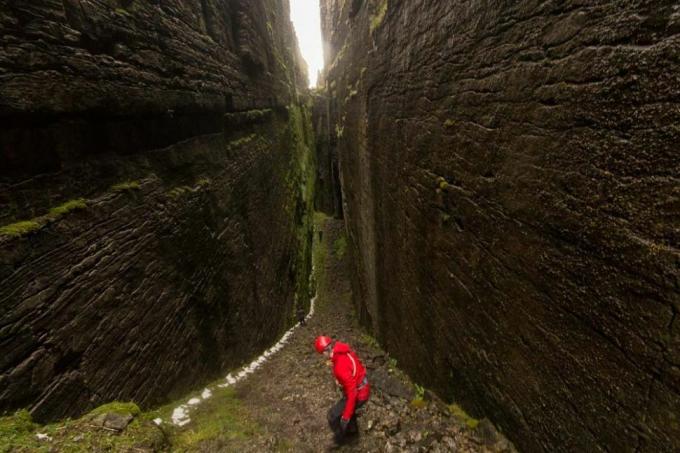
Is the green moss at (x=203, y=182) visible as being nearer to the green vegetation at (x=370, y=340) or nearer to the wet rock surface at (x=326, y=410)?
the wet rock surface at (x=326, y=410)

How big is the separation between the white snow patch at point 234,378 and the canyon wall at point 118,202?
0.91 feet

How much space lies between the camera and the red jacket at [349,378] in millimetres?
5297

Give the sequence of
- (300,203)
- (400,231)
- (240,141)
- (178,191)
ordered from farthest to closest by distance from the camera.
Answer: (300,203) → (240,141) → (400,231) → (178,191)

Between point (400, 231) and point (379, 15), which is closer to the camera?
point (400, 231)

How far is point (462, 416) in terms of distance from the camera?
464 centimetres

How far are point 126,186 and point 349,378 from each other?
180 inches

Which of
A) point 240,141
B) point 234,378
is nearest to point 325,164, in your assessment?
point 240,141

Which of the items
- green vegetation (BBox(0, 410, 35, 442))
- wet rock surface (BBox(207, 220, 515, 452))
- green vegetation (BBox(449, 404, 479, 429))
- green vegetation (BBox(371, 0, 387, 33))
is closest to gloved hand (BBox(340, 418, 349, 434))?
wet rock surface (BBox(207, 220, 515, 452))

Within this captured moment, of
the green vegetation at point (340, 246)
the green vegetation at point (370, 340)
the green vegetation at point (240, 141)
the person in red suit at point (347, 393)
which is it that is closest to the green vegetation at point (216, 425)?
the person in red suit at point (347, 393)

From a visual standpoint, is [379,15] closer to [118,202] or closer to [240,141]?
[240,141]

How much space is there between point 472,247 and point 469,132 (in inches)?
56.6

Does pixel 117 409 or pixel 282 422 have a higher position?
pixel 117 409

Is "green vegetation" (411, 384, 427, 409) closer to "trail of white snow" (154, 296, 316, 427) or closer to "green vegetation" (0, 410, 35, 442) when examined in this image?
"trail of white snow" (154, 296, 316, 427)

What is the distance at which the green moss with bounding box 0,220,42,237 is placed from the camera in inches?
120
